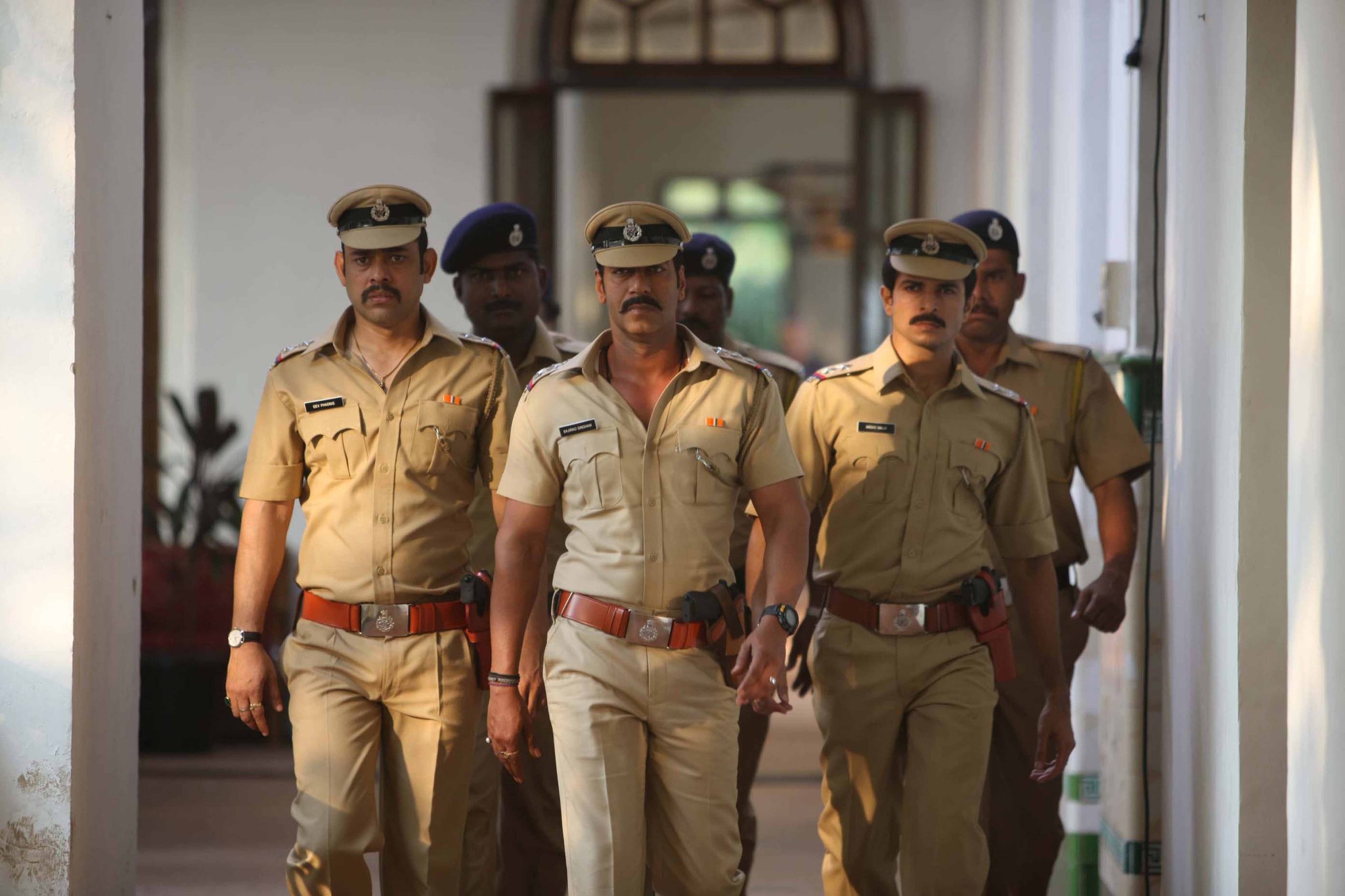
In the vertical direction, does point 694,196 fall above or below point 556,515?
above

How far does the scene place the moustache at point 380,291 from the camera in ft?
11.6

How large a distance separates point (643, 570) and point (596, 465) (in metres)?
0.23

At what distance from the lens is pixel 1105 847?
5.08 m

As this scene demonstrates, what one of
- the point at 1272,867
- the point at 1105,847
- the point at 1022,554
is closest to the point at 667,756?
the point at 1022,554

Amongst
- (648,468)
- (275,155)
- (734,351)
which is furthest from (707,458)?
(275,155)

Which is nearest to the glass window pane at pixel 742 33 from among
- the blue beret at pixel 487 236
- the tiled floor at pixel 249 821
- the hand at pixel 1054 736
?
the tiled floor at pixel 249 821

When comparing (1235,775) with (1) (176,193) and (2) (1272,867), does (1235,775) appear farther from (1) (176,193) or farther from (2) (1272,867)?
(1) (176,193)

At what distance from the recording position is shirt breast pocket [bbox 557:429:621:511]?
3.27 m

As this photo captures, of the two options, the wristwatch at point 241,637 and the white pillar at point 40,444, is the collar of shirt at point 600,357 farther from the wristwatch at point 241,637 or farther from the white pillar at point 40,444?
the white pillar at point 40,444

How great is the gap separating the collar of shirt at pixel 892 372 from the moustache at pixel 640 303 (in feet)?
2.03

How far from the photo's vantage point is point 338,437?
3.52m

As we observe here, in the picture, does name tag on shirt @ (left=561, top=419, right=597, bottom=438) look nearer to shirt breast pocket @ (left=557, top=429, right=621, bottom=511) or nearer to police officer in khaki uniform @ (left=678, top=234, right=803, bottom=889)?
shirt breast pocket @ (left=557, top=429, right=621, bottom=511)

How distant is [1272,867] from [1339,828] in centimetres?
65

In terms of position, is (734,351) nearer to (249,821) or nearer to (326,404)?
(326,404)
